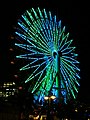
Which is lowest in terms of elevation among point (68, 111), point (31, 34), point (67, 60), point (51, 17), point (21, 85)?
point (68, 111)

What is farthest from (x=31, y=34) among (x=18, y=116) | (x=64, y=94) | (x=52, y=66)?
(x=18, y=116)

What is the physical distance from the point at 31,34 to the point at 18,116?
49.4 ft

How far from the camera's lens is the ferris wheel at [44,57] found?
38281mm

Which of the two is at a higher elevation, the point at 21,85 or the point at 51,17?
the point at 51,17

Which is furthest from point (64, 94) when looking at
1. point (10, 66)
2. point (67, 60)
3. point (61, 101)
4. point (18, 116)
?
point (18, 116)

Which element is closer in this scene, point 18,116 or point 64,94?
point 18,116

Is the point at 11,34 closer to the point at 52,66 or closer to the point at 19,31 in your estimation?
the point at 19,31

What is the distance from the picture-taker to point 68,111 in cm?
3725

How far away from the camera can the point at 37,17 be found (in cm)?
4075

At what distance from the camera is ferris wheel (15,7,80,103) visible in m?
38.3

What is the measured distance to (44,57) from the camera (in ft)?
129

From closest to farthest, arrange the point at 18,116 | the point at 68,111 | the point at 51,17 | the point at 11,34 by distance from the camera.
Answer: the point at 18,116 < the point at 68,111 < the point at 11,34 < the point at 51,17

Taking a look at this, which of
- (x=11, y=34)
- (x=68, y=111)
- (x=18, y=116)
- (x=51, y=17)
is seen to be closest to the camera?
(x=18, y=116)

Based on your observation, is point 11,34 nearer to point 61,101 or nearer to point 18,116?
point 61,101
